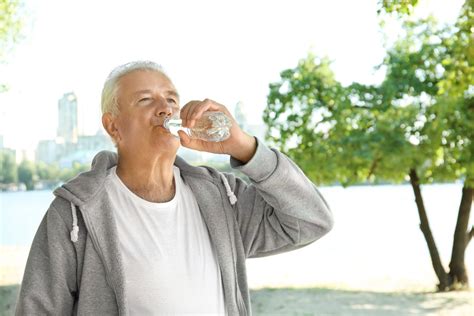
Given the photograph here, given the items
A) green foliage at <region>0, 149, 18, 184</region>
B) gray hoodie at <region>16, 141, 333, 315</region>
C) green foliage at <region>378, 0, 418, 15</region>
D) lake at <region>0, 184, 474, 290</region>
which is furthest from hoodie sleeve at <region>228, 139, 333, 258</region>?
green foliage at <region>0, 149, 18, 184</region>

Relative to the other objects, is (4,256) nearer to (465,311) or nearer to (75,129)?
(75,129)

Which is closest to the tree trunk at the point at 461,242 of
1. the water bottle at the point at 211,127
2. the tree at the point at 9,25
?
the tree at the point at 9,25

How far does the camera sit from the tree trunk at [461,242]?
10.9ft

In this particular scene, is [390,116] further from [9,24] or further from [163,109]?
[163,109]

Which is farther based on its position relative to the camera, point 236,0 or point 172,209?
point 236,0

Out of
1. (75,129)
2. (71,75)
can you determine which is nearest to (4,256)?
(75,129)

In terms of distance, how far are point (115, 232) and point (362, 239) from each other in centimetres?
217

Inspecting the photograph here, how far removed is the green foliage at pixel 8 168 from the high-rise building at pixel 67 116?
9.5 inches

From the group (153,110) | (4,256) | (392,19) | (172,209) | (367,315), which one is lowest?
(367,315)

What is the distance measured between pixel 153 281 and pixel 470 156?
2.27 meters

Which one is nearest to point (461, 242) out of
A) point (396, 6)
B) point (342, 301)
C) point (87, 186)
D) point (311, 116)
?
point (342, 301)

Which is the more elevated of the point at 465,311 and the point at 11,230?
the point at 11,230

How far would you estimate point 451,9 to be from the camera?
3.25m

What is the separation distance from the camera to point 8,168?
3.40 metres
